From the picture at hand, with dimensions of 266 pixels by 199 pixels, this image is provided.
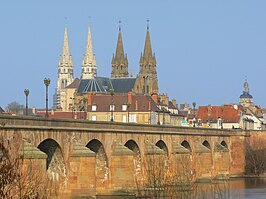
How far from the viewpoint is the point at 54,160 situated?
60844 mm

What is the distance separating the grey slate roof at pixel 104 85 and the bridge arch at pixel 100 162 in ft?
363

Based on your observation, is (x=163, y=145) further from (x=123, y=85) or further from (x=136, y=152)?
(x=123, y=85)

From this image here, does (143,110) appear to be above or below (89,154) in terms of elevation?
above

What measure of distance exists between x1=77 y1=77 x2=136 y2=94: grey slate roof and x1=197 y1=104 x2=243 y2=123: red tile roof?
2918 centimetres

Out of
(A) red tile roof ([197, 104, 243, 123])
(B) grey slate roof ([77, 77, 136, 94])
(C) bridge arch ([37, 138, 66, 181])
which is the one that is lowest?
(C) bridge arch ([37, 138, 66, 181])

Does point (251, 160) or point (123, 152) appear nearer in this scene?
point (123, 152)

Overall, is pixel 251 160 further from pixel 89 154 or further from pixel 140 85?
pixel 140 85

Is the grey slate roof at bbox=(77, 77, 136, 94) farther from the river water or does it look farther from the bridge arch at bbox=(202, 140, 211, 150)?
the river water

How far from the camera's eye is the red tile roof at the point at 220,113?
154 m

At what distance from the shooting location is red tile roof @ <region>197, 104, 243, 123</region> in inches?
6048

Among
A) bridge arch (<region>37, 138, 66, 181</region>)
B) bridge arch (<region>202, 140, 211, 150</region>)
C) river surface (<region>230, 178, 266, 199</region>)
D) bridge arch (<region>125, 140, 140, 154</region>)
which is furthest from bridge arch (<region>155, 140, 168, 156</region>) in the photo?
bridge arch (<region>37, 138, 66, 181</region>)

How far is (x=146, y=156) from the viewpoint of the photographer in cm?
7744

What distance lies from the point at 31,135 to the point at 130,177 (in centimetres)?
1744

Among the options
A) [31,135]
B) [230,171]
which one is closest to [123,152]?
[31,135]
